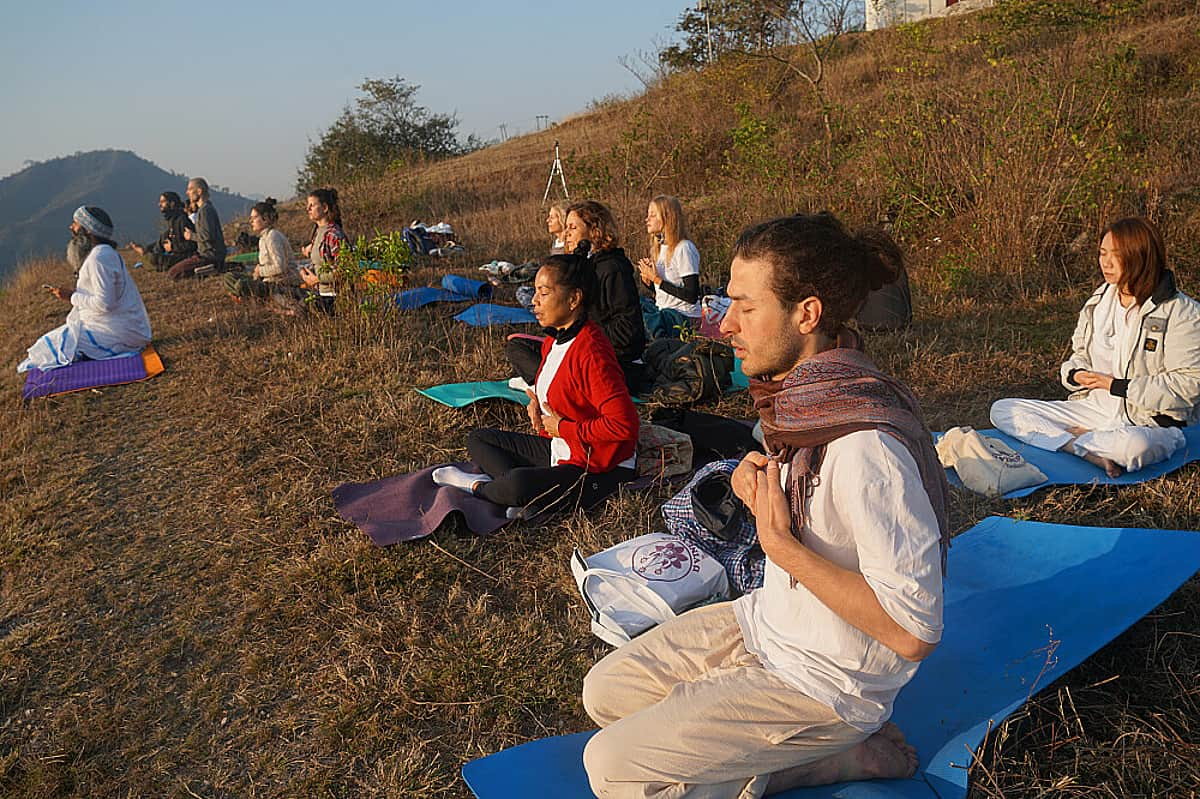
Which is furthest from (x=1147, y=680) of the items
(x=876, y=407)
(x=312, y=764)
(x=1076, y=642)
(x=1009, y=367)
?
(x=1009, y=367)

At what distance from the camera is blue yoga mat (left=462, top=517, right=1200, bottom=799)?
2.22 m

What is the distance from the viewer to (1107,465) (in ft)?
13.1

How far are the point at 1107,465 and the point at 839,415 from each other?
9.88ft

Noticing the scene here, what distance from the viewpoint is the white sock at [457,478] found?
407 centimetres

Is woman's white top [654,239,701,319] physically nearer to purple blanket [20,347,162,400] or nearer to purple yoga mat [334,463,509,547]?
purple yoga mat [334,463,509,547]

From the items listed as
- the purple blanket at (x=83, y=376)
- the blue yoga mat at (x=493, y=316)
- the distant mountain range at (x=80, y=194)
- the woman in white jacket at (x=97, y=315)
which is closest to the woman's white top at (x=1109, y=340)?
the blue yoga mat at (x=493, y=316)

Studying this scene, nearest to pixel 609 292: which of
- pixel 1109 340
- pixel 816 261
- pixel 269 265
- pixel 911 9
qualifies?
pixel 1109 340

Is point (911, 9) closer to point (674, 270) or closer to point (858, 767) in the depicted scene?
point (674, 270)

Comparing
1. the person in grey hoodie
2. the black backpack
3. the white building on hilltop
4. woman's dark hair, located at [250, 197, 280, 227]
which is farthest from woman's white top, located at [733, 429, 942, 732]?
the white building on hilltop

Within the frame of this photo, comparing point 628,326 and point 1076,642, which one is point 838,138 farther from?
point 1076,642

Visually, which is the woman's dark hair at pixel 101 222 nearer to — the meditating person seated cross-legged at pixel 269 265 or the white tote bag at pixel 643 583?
the meditating person seated cross-legged at pixel 269 265

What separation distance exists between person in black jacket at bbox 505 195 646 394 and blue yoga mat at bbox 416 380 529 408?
0.22 m

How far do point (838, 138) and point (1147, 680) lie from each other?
350 inches

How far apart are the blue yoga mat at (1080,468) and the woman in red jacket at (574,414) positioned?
1.62 metres
